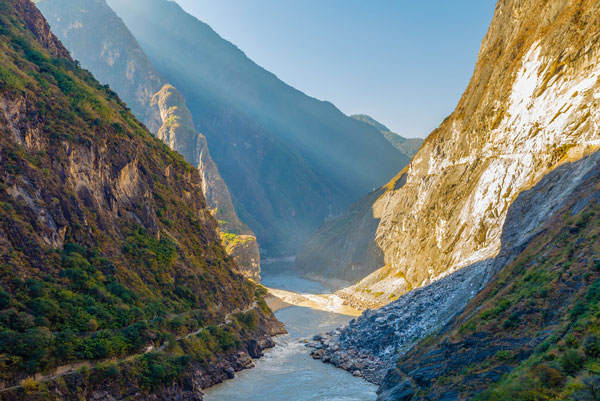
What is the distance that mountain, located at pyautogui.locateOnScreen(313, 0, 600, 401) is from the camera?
22312 mm

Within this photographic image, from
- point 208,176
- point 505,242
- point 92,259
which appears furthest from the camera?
point 208,176

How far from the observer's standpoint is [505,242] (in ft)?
159

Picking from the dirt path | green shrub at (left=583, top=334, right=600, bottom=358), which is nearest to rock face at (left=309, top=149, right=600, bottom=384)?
green shrub at (left=583, top=334, right=600, bottom=358)

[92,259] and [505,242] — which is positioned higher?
A: [505,242]

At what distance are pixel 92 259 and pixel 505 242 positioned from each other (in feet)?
151

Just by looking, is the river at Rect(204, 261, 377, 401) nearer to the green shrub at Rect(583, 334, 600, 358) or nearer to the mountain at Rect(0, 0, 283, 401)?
the mountain at Rect(0, 0, 283, 401)

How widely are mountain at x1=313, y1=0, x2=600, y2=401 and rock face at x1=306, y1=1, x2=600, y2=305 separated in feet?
0.78

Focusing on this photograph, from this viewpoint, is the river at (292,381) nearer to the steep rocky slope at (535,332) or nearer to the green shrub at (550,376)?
the steep rocky slope at (535,332)

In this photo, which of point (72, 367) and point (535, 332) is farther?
point (72, 367)

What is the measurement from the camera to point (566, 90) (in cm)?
5122

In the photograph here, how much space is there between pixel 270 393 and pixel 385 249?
81966mm

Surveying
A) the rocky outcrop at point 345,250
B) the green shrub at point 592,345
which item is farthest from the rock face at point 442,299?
the rocky outcrop at point 345,250

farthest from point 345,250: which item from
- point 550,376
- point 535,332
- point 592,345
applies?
point 592,345

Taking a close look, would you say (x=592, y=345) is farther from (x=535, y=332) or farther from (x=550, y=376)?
(x=535, y=332)
